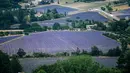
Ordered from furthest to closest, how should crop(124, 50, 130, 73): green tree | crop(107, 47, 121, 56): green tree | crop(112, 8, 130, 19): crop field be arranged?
1. crop(112, 8, 130, 19): crop field
2. crop(107, 47, 121, 56): green tree
3. crop(124, 50, 130, 73): green tree

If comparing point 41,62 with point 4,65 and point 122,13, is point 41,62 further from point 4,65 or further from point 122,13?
point 122,13

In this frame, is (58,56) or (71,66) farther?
(58,56)

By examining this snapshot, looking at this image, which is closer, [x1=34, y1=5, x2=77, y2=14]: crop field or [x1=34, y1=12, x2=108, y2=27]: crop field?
[x1=34, y1=12, x2=108, y2=27]: crop field

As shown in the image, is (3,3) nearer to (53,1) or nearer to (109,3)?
(53,1)

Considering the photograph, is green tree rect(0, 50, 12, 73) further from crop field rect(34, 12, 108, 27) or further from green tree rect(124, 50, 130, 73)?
crop field rect(34, 12, 108, 27)

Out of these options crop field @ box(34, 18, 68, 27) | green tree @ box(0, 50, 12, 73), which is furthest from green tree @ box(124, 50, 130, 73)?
crop field @ box(34, 18, 68, 27)

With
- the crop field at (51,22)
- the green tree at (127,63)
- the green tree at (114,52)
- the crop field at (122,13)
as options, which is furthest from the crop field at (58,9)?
the green tree at (127,63)

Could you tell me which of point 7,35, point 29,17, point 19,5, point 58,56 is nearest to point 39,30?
point 7,35

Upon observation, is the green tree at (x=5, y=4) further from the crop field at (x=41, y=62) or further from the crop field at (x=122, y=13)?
the crop field at (x=41, y=62)
